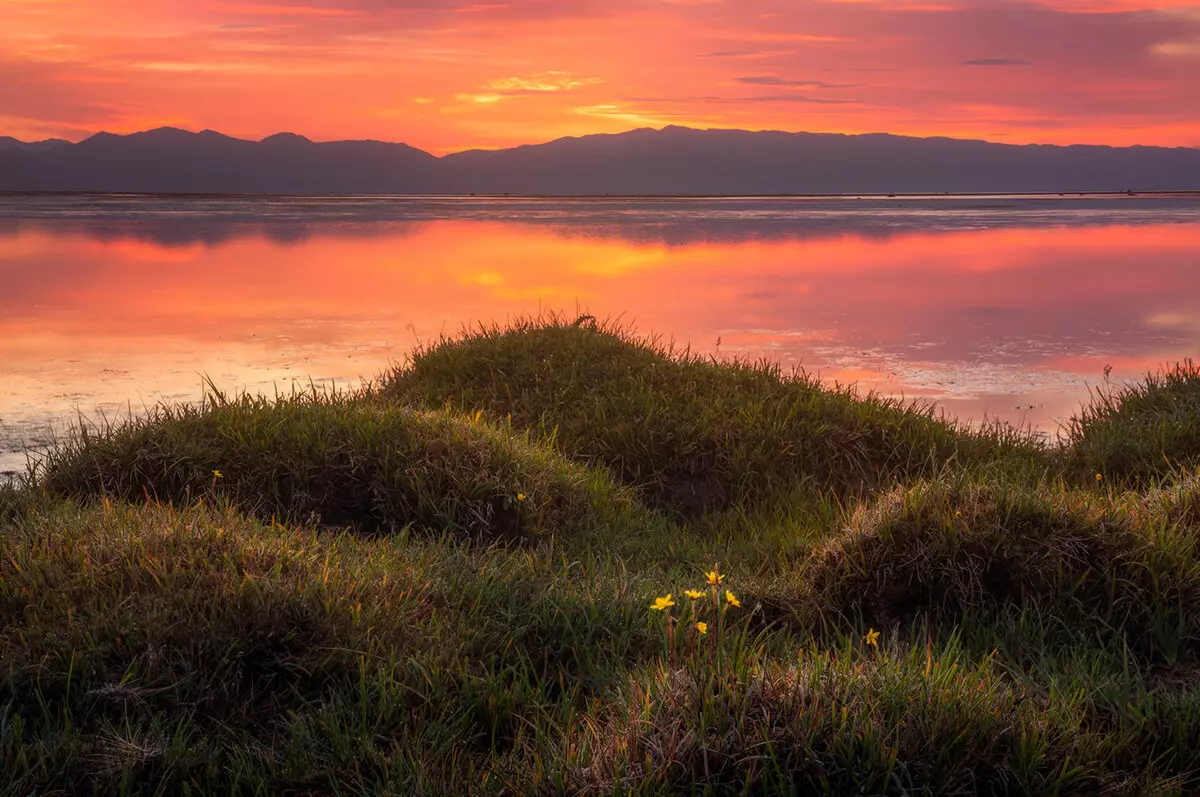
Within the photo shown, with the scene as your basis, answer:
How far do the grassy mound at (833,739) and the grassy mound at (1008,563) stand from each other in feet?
4.73

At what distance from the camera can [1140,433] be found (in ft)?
25.7

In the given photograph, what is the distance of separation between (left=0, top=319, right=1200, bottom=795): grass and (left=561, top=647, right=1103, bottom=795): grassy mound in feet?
0.04

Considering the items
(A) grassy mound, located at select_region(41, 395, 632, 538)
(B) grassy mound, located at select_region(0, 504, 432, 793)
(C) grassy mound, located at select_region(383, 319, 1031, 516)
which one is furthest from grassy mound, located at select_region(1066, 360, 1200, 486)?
(B) grassy mound, located at select_region(0, 504, 432, 793)

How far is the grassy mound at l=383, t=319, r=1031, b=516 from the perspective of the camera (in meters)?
7.77

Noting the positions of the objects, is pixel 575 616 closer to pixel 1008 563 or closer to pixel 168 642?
pixel 168 642

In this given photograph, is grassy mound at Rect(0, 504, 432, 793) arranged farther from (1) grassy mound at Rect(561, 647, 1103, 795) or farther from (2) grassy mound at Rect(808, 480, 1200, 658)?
(2) grassy mound at Rect(808, 480, 1200, 658)

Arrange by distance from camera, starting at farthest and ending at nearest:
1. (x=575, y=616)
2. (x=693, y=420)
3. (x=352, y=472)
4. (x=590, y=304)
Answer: (x=590, y=304) < (x=693, y=420) < (x=352, y=472) < (x=575, y=616)

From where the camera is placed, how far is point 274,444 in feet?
21.7

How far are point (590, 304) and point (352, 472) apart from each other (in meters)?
13.2

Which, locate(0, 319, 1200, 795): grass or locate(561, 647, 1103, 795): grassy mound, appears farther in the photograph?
locate(0, 319, 1200, 795): grass

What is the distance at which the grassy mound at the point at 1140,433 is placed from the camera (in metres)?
7.44

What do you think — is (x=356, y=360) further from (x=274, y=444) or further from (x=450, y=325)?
(x=274, y=444)

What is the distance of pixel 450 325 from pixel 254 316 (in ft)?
11.1

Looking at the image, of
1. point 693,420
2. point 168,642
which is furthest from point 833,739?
point 693,420
